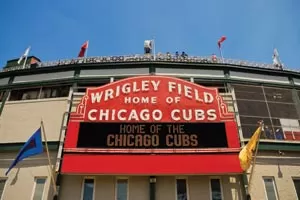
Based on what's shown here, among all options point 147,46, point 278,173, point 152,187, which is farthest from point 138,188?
point 147,46

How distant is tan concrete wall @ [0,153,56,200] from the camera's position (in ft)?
57.0

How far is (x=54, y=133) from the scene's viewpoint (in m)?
19.2

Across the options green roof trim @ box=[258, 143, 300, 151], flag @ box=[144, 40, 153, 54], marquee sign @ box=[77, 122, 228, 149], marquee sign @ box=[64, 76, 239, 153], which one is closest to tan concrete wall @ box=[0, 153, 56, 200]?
marquee sign @ box=[64, 76, 239, 153]

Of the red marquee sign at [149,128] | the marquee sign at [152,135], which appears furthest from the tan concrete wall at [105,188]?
the marquee sign at [152,135]

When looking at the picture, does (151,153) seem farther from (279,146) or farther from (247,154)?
(279,146)

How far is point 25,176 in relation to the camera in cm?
1786

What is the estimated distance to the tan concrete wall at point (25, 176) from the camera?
17.4 m

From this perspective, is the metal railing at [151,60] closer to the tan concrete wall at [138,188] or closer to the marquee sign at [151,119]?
the marquee sign at [151,119]

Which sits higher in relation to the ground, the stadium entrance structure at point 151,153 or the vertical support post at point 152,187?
the stadium entrance structure at point 151,153

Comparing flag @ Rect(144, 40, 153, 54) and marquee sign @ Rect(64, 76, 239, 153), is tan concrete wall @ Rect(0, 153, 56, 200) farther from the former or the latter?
flag @ Rect(144, 40, 153, 54)

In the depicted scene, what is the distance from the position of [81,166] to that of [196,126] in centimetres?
707

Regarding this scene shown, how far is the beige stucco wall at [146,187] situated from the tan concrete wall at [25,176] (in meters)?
1.28

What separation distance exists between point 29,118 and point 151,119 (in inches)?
335

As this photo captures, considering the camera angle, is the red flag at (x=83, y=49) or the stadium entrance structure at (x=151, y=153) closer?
the stadium entrance structure at (x=151, y=153)
